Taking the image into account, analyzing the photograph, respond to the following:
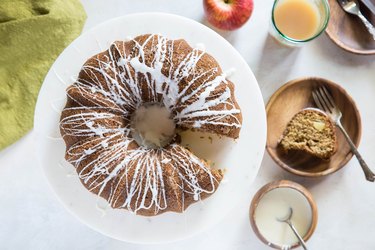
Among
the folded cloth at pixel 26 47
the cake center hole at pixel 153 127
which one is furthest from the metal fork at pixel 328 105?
the folded cloth at pixel 26 47

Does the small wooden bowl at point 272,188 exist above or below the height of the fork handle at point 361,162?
below

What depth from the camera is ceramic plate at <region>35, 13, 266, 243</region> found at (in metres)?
1.62

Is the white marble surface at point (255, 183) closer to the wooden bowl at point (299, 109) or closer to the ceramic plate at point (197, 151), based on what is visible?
the wooden bowl at point (299, 109)

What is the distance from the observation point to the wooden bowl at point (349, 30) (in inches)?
71.5

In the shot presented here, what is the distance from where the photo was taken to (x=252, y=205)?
1724mm

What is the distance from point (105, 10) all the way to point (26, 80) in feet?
1.19

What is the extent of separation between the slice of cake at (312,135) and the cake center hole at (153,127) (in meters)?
0.39

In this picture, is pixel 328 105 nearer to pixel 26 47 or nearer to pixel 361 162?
pixel 361 162

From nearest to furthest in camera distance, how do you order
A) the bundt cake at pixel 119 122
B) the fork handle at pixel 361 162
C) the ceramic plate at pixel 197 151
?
the bundt cake at pixel 119 122 → the ceramic plate at pixel 197 151 → the fork handle at pixel 361 162

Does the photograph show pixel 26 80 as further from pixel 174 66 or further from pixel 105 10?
pixel 174 66

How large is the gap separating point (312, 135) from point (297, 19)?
1.31 feet

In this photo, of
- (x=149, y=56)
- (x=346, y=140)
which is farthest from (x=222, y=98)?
(x=346, y=140)

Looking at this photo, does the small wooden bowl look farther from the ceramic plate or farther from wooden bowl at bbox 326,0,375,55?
wooden bowl at bbox 326,0,375,55

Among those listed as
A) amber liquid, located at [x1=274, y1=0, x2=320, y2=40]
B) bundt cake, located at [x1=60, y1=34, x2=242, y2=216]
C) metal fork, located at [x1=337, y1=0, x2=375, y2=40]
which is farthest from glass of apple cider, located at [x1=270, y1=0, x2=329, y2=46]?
bundt cake, located at [x1=60, y1=34, x2=242, y2=216]
